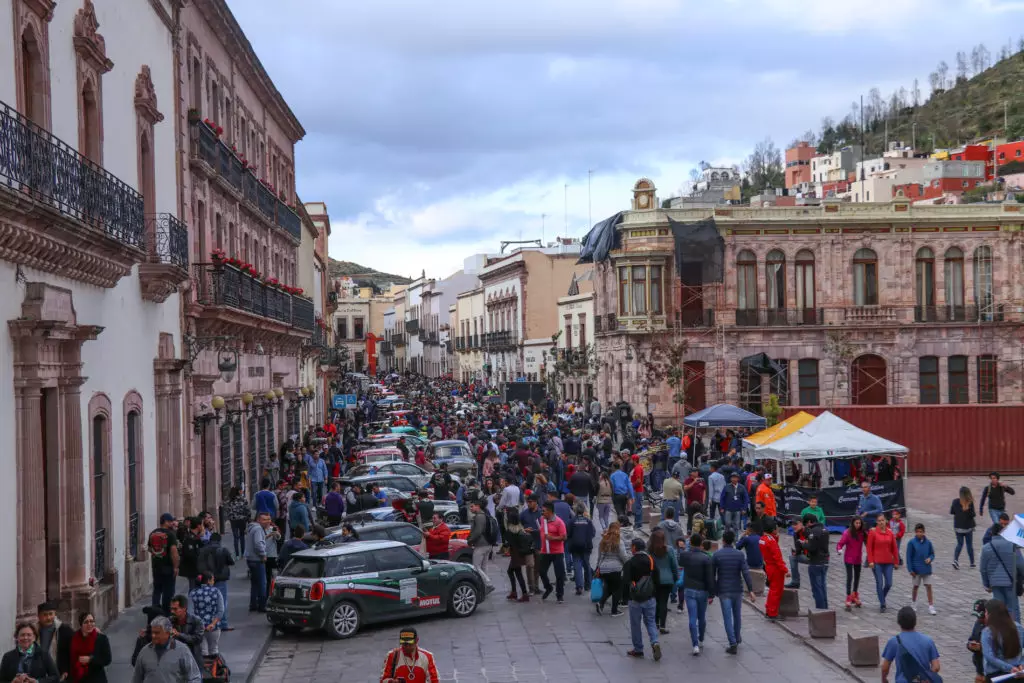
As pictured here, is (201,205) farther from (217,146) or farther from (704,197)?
(704,197)

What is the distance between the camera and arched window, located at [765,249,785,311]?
168ft

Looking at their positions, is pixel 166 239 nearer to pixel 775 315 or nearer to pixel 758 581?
pixel 758 581

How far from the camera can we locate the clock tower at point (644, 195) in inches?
2026

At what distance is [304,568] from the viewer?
16.9 metres

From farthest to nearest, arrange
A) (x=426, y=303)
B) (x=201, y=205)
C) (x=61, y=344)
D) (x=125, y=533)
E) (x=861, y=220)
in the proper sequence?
(x=426, y=303), (x=861, y=220), (x=201, y=205), (x=125, y=533), (x=61, y=344)

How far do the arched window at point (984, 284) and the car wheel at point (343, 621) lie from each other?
40.6 metres

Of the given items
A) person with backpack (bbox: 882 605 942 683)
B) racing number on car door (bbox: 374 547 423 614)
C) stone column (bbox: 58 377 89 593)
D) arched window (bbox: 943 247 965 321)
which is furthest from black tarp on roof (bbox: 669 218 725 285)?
person with backpack (bbox: 882 605 942 683)

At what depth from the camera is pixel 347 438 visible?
43.8m

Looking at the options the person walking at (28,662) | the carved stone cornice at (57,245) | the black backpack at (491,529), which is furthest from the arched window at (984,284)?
the person walking at (28,662)

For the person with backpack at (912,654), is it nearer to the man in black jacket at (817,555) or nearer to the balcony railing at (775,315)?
the man in black jacket at (817,555)

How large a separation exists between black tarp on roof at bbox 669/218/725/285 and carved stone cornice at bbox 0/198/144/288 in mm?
35359

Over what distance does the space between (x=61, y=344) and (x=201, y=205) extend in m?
12.0

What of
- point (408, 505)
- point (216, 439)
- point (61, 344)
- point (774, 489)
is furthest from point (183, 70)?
point (774, 489)

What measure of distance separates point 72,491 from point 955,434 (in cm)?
2880
